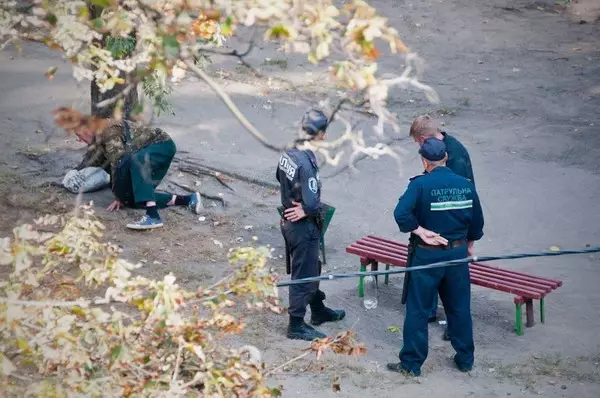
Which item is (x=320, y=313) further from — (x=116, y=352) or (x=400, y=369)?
(x=116, y=352)

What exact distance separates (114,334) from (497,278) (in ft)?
16.1

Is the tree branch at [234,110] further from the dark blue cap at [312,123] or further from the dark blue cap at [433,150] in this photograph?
the dark blue cap at [433,150]

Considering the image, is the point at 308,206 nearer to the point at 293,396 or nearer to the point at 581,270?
the point at 293,396

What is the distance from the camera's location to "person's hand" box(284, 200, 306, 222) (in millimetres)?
7926

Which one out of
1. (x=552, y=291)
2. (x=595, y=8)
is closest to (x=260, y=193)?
(x=552, y=291)

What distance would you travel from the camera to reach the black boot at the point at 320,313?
336 inches

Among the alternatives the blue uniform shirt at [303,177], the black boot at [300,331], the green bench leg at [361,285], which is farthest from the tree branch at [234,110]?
the green bench leg at [361,285]

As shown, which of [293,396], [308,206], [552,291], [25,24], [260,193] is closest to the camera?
[25,24]

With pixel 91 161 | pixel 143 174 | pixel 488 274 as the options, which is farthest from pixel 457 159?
pixel 91 161

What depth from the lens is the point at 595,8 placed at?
18.6 m

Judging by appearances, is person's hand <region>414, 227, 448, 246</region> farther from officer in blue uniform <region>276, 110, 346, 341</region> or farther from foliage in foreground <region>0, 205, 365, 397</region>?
foliage in foreground <region>0, 205, 365, 397</region>

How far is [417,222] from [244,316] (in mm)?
1970

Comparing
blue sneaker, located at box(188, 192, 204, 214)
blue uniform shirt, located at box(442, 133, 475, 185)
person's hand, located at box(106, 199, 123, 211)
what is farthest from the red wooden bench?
person's hand, located at box(106, 199, 123, 211)

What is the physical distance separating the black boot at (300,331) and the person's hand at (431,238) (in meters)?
1.40
